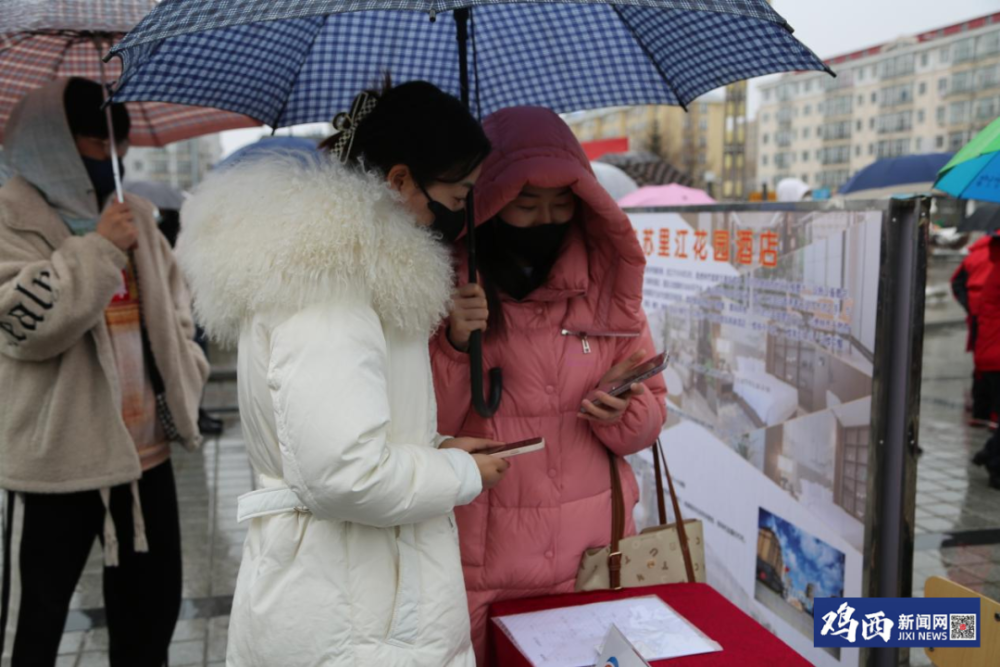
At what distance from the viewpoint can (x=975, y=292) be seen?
6.98 metres

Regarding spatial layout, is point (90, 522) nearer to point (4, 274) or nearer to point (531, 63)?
point (4, 274)

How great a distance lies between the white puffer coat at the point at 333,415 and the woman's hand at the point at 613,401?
1.71ft

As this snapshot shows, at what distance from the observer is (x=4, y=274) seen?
7.86ft

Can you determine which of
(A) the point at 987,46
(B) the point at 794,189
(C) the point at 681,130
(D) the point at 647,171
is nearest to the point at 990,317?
(B) the point at 794,189

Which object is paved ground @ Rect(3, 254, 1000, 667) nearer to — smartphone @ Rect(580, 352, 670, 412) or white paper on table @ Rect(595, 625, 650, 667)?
smartphone @ Rect(580, 352, 670, 412)

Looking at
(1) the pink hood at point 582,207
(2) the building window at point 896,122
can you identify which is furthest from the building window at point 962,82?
(1) the pink hood at point 582,207

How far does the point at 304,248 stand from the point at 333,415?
1.05 ft

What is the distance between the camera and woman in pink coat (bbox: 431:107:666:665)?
2105 millimetres

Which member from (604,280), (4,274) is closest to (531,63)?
(604,280)

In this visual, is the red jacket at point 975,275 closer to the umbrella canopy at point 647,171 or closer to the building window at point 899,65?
the umbrella canopy at point 647,171

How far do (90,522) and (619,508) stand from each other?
67.2 inches

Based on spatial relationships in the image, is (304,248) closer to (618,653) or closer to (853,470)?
(618,653)

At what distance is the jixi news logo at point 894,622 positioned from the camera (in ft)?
6.06

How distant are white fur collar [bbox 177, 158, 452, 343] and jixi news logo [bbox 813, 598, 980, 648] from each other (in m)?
1.21
